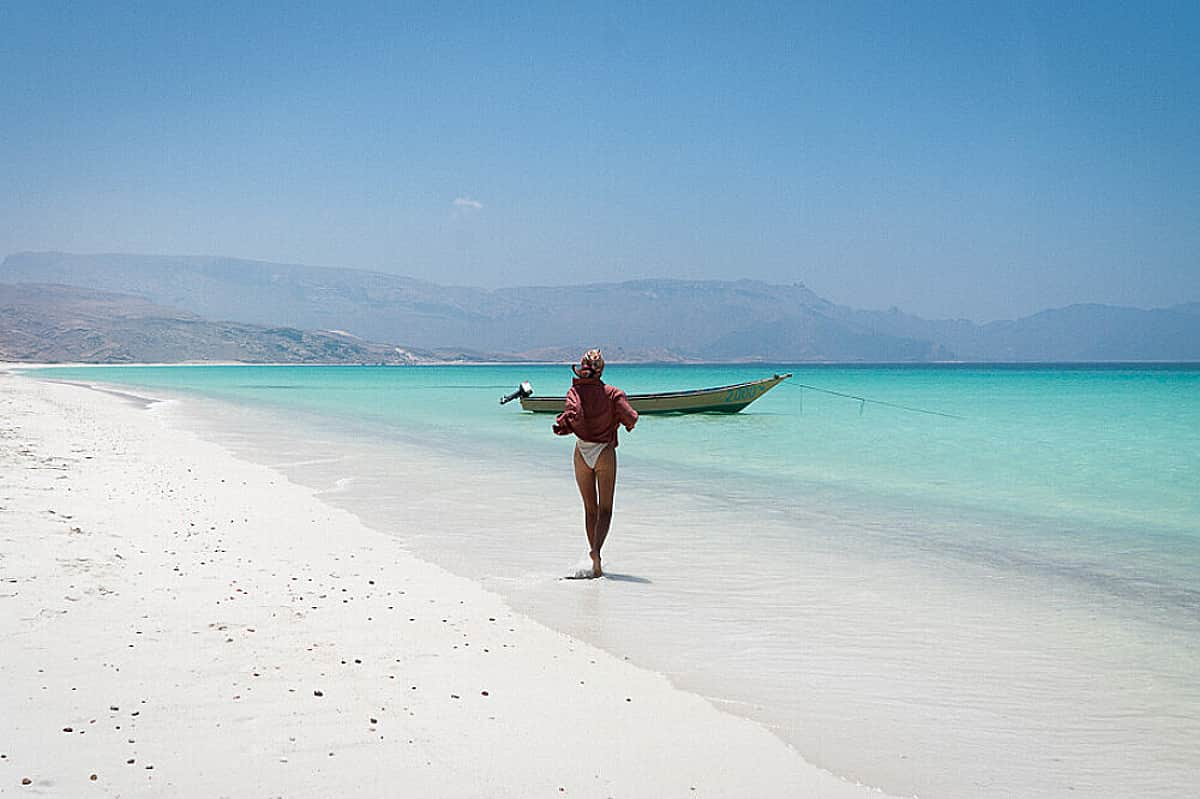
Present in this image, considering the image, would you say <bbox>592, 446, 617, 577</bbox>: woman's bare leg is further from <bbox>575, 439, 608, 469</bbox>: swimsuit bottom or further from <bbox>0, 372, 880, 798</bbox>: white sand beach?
<bbox>0, 372, 880, 798</bbox>: white sand beach

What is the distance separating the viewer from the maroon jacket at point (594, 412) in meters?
8.22

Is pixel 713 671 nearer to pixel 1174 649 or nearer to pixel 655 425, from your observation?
pixel 1174 649

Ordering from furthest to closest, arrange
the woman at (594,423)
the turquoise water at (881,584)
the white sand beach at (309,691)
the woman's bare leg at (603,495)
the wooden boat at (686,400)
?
the wooden boat at (686,400) < the woman's bare leg at (603,495) < the woman at (594,423) < the turquoise water at (881,584) < the white sand beach at (309,691)

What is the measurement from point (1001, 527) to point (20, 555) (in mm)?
11026

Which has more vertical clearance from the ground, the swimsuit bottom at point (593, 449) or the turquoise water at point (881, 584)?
the swimsuit bottom at point (593, 449)

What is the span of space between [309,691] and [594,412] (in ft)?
12.4

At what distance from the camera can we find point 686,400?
34.0m

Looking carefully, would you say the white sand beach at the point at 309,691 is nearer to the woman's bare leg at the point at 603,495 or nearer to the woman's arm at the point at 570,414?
the woman's bare leg at the point at 603,495

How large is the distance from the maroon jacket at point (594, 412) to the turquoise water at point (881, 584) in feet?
4.27

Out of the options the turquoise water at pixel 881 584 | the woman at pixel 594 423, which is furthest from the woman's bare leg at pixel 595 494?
the turquoise water at pixel 881 584

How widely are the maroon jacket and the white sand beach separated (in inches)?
61.7

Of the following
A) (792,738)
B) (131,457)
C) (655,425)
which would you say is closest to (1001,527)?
(792,738)

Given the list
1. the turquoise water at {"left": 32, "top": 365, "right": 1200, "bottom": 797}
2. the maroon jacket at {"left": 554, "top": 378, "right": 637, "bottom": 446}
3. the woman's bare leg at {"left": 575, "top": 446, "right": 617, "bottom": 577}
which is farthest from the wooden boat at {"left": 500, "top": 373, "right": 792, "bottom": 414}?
the maroon jacket at {"left": 554, "top": 378, "right": 637, "bottom": 446}

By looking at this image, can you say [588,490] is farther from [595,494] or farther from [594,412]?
[594,412]
